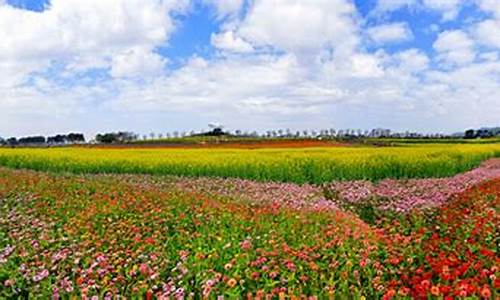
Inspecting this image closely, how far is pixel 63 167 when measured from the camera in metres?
23.8

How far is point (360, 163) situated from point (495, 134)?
55.7 meters

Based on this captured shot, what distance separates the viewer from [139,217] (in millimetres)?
8023

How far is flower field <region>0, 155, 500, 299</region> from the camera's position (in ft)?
14.9

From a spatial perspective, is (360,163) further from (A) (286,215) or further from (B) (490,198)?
(A) (286,215)

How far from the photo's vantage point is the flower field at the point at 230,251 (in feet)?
14.9

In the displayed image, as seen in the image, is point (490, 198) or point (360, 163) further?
point (360, 163)

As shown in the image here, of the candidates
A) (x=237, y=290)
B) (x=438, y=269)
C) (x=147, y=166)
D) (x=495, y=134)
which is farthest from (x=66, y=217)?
(x=495, y=134)

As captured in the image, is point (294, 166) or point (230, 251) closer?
point (230, 251)

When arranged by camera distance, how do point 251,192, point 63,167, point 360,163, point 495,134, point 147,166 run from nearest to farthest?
1. point 251,192
2. point 360,163
3. point 147,166
4. point 63,167
5. point 495,134

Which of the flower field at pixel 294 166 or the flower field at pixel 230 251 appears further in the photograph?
the flower field at pixel 294 166

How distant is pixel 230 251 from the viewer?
19.8 feet

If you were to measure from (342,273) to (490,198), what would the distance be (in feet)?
20.3

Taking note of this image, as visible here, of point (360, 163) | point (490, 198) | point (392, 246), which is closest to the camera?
point (392, 246)

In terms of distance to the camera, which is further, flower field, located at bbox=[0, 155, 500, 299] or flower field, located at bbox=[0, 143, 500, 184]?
flower field, located at bbox=[0, 143, 500, 184]
